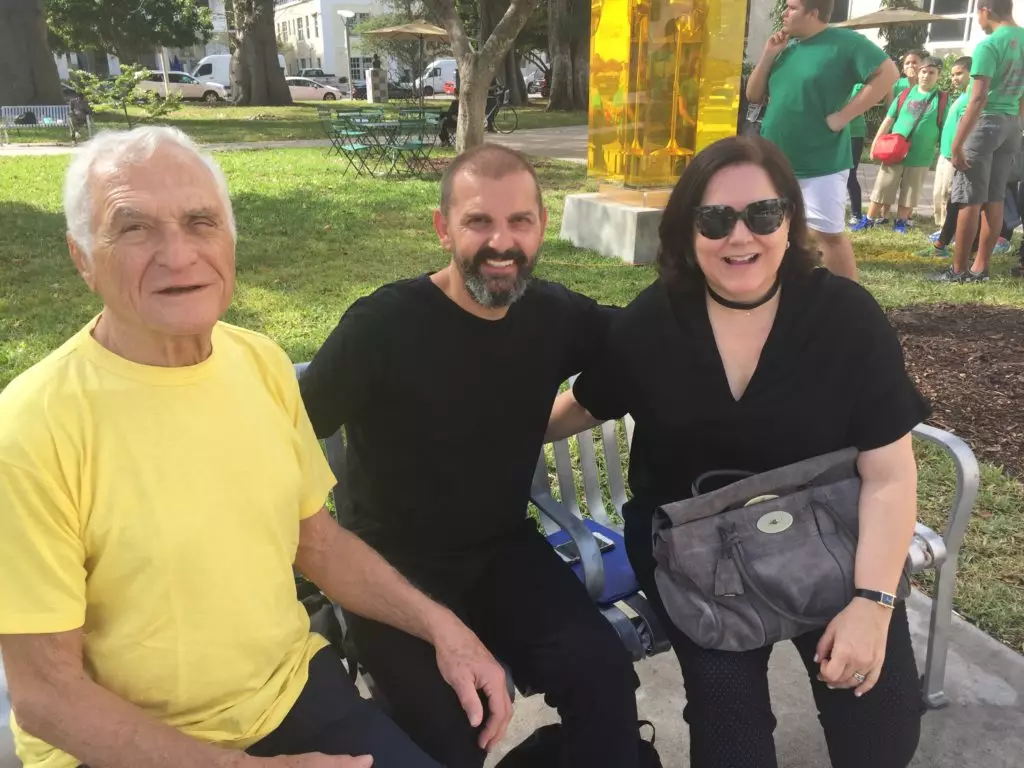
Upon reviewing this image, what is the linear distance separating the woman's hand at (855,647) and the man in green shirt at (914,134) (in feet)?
27.2

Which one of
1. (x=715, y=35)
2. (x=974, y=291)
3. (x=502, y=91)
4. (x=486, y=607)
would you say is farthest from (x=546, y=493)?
(x=502, y=91)

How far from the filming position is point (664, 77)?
7.70 metres

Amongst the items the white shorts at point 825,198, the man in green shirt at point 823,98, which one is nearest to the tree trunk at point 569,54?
the man in green shirt at point 823,98

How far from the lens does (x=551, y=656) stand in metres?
2.04

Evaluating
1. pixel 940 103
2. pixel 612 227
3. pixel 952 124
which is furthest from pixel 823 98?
pixel 940 103

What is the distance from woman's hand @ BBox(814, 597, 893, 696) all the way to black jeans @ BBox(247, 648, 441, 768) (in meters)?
0.96

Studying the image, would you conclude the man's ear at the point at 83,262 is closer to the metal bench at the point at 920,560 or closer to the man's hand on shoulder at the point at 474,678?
the man's hand on shoulder at the point at 474,678

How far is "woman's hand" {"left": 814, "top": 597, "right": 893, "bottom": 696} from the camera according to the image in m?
1.95

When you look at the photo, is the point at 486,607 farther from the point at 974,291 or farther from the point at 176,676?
the point at 974,291

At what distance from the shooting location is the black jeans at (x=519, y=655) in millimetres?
1902

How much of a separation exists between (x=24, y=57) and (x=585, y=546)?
2634cm

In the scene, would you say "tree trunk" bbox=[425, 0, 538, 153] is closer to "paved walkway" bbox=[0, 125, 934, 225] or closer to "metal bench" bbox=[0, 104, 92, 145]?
"paved walkway" bbox=[0, 125, 934, 225]

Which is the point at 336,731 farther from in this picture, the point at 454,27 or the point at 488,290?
the point at 454,27

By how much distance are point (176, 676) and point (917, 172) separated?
9.57 m
